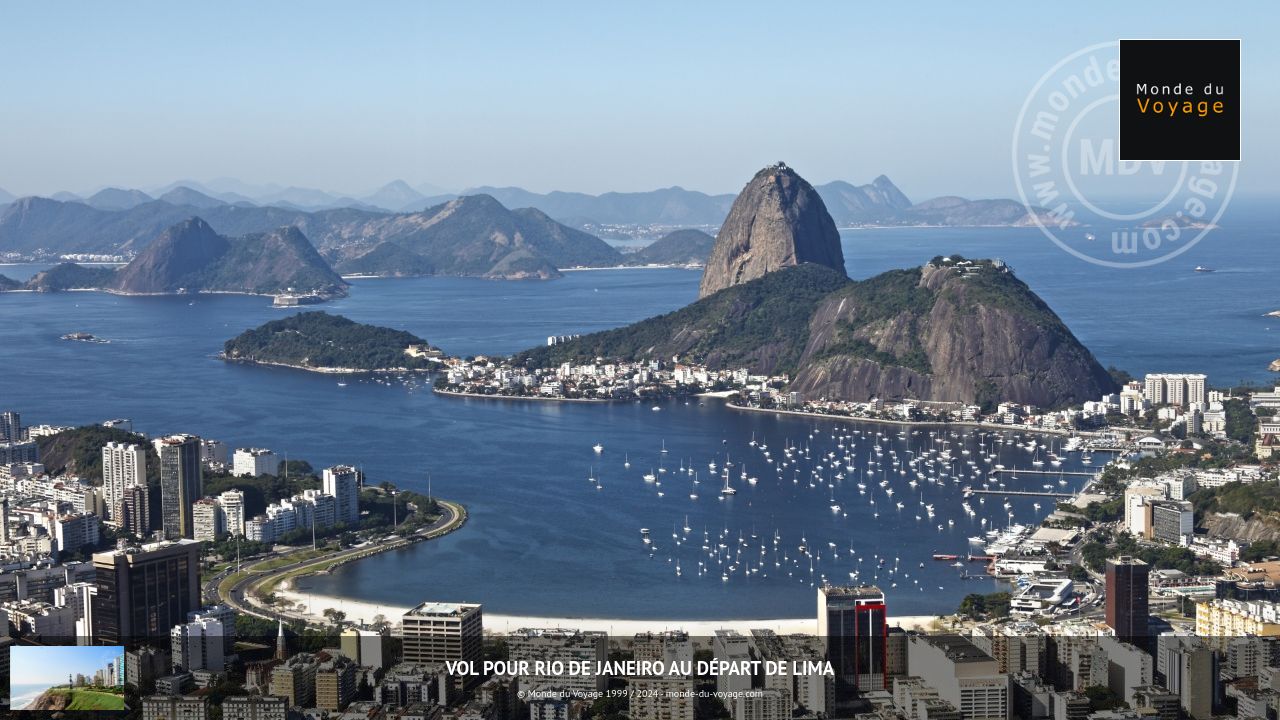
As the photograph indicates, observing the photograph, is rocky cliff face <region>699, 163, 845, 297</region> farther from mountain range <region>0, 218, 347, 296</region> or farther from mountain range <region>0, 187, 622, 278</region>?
mountain range <region>0, 187, 622, 278</region>

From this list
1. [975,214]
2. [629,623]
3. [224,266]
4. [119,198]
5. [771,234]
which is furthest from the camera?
[119,198]

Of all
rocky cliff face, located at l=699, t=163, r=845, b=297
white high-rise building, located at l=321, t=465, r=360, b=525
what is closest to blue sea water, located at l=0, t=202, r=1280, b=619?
white high-rise building, located at l=321, t=465, r=360, b=525

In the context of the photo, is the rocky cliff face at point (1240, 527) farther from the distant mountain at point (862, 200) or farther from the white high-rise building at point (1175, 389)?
the distant mountain at point (862, 200)

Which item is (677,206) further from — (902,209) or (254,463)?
(254,463)

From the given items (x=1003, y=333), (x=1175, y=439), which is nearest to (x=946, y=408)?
(x=1003, y=333)

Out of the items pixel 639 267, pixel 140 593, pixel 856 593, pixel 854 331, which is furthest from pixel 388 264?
pixel 856 593

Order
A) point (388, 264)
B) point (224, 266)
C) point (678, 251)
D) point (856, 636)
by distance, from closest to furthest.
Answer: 1. point (856, 636)
2. point (224, 266)
3. point (388, 264)
4. point (678, 251)

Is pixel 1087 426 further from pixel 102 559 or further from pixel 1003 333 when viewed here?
pixel 102 559
